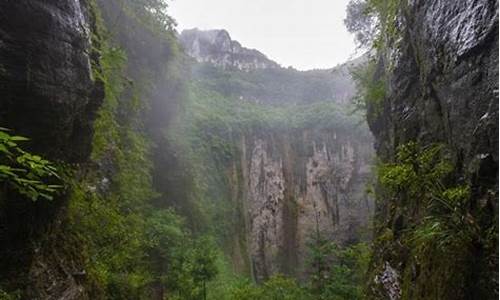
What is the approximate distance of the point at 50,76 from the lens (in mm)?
5895

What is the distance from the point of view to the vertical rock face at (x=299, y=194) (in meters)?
28.4

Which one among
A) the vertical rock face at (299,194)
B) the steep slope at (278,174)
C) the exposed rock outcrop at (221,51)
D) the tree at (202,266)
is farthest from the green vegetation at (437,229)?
the exposed rock outcrop at (221,51)

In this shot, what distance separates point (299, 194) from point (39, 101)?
26.4 meters

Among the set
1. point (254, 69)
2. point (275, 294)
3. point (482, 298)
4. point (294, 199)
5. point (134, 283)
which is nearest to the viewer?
point (482, 298)

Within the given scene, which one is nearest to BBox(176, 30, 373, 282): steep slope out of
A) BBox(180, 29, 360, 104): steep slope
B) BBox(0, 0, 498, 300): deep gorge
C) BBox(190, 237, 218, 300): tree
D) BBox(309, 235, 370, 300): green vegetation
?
BBox(0, 0, 498, 300): deep gorge

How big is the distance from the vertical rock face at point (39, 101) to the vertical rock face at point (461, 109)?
567 centimetres

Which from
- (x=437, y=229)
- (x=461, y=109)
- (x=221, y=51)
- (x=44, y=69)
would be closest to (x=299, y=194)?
(x=221, y=51)

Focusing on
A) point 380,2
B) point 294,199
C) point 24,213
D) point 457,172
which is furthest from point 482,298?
point 294,199

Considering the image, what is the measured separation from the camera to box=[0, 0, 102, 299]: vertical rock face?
5.42 meters

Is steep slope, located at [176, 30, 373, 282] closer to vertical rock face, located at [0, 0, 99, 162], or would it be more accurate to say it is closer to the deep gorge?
the deep gorge

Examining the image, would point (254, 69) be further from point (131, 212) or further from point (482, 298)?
point (482, 298)

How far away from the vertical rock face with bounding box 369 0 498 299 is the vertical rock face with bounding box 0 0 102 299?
5.67 m

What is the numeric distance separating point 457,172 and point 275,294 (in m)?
9.95

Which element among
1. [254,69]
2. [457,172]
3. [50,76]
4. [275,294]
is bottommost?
[275,294]
